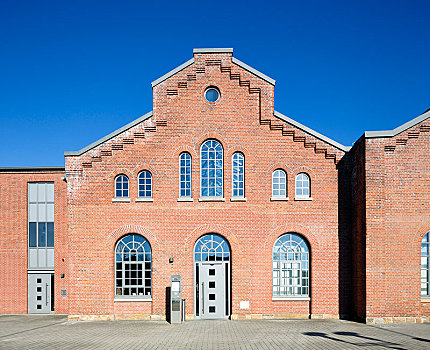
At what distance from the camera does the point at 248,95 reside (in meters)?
19.9

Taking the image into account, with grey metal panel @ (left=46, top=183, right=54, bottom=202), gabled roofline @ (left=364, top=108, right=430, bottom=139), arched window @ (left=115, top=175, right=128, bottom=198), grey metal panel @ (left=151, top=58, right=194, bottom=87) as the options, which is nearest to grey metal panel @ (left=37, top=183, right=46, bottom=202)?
grey metal panel @ (left=46, top=183, right=54, bottom=202)

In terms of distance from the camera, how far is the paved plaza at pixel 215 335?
Result: 13.9m

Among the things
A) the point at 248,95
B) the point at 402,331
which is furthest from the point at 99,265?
the point at 402,331

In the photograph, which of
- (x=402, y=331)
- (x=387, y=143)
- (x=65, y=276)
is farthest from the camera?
(x=65, y=276)

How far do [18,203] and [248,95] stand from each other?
43.7 ft

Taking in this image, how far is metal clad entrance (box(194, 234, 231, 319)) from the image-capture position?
19.2m

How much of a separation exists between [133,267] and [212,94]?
27.5 feet

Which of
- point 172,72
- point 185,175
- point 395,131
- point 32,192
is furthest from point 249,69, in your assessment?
point 32,192

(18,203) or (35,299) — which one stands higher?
(18,203)

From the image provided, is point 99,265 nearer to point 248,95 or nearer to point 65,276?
point 65,276

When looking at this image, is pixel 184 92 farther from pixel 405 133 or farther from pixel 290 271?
pixel 405 133

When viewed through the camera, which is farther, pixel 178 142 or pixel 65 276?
pixel 65 276

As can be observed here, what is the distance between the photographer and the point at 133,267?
19.4 m

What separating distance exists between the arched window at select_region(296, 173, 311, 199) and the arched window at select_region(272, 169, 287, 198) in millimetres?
572
